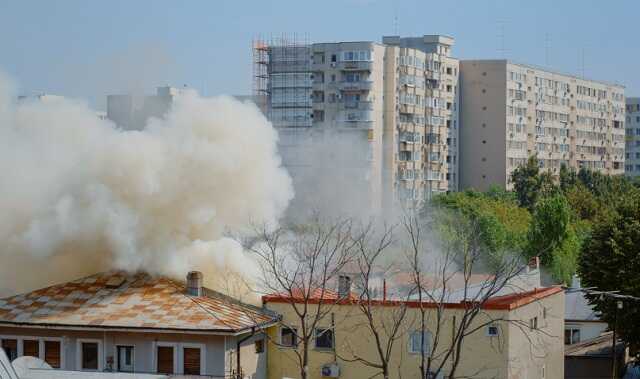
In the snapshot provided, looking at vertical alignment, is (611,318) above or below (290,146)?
below

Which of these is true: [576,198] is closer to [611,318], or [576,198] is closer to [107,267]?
[611,318]

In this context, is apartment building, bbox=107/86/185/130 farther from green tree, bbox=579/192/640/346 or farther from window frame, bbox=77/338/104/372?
window frame, bbox=77/338/104/372

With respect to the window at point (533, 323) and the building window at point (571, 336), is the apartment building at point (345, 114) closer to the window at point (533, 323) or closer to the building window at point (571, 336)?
the building window at point (571, 336)

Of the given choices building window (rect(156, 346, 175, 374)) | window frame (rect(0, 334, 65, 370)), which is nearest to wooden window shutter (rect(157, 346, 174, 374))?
building window (rect(156, 346, 175, 374))

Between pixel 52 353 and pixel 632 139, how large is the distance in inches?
5015

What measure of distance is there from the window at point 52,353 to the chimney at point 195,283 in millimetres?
3254

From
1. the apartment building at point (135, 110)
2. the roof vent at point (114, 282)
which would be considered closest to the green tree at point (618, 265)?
the roof vent at point (114, 282)

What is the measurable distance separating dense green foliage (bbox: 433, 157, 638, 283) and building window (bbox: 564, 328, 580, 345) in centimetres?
354

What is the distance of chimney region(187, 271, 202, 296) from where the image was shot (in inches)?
1138

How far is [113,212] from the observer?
31.1m

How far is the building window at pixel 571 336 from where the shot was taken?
4519 cm

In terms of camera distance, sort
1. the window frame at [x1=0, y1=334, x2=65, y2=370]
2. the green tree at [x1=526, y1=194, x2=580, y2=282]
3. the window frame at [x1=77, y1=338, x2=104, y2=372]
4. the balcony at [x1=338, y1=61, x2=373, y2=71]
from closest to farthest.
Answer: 1. the window frame at [x1=77, y1=338, x2=104, y2=372]
2. the window frame at [x1=0, y1=334, x2=65, y2=370]
3. the green tree at [x1=526, y1=194, x2=580, y2=282]
4. the balcony at [x1=338, y1=61, x2=373, y2=71]

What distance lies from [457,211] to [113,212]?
1761 inches

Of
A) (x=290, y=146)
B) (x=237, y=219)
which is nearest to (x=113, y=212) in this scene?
(x=237, y=219)
